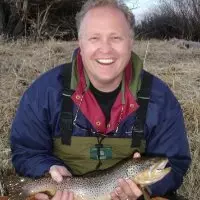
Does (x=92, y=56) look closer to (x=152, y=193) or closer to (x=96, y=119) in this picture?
(x=96, y=119)

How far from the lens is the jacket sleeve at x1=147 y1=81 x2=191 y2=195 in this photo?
3295mm

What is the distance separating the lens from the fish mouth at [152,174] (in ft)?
9.72

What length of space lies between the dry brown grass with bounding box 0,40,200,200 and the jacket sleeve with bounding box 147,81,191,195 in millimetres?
985

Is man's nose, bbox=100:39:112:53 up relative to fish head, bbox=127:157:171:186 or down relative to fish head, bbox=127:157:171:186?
up

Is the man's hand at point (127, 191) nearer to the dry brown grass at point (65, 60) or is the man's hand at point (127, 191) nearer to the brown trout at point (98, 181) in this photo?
the brown trout at point (98, 181)

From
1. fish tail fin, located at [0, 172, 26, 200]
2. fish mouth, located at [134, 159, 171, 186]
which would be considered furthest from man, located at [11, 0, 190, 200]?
fish mouth, located at [134, 159, 171, 186]

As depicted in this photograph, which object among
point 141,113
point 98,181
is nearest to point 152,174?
point 98,181

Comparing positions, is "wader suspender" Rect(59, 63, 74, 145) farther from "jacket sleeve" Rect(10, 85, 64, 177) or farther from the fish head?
→ the fish head

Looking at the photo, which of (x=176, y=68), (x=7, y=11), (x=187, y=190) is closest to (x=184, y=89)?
(x=176, y=68)

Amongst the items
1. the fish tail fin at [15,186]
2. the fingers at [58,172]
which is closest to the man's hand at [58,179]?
the fingers at [58,172]

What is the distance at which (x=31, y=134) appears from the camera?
3.34m

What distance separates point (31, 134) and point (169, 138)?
0.89 metres

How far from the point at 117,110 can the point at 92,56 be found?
38 cm

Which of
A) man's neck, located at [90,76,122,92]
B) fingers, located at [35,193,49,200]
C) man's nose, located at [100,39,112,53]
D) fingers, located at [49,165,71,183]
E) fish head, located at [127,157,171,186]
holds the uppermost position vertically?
man's nose, located at [100,39,112,53]
